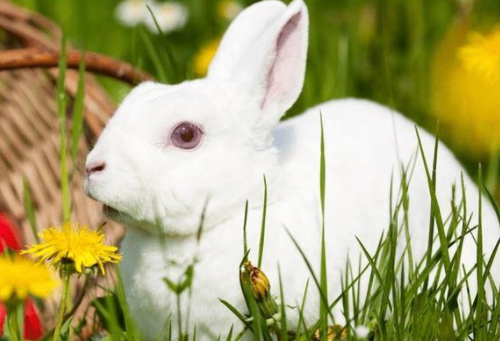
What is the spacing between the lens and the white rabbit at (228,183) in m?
1.85

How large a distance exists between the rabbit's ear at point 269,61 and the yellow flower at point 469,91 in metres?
0.47

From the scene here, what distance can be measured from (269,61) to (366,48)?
153cm

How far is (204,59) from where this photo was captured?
335 cm

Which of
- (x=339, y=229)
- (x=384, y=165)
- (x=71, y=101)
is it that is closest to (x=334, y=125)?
(x=384, y=165)

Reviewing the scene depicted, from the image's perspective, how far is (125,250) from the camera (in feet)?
6.64

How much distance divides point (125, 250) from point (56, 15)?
81.9 inches

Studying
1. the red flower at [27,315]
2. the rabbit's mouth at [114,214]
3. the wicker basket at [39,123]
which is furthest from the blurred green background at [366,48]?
the rabbit's mouth at [114,214]

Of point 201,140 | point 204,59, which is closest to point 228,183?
point 201,140

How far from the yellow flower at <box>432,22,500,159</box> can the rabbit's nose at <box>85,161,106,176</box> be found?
2.97ft

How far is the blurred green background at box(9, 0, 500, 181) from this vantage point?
2.77m

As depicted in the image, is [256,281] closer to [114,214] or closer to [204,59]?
[114,214]

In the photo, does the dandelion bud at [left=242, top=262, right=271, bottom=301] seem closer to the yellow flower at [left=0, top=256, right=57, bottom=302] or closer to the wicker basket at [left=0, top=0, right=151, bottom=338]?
the yellow flower at [left=0, top=256, right=57, bottom=302]

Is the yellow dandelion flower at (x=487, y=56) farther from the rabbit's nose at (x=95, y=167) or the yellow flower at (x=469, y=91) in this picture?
the rabbit's nose at (x=95, y=167)

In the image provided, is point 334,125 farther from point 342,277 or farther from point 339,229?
point 342,277
